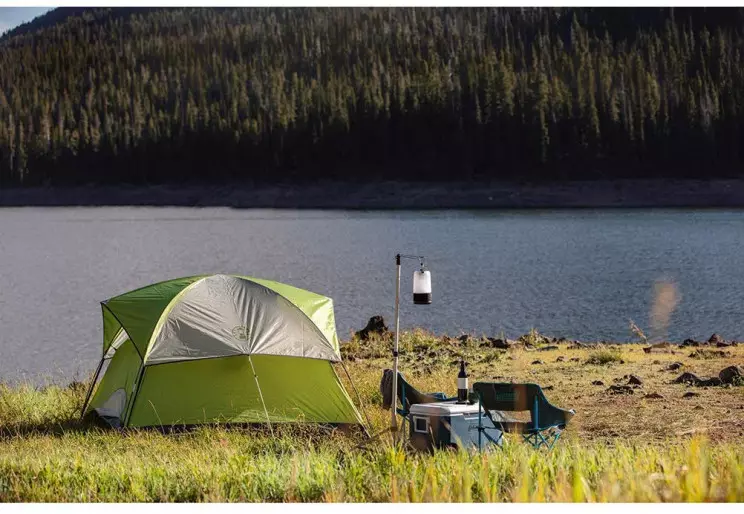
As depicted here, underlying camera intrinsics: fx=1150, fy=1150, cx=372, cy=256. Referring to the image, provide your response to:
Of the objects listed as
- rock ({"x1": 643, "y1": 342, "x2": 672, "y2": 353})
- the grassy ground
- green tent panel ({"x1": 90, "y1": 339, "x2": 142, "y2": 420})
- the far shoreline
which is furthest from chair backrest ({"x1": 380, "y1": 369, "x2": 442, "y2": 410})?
the far shoreline

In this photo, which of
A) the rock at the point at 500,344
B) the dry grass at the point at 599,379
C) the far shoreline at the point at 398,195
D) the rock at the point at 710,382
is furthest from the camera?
the far shoreline at the point at 398,195

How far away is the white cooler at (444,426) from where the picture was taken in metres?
8.10

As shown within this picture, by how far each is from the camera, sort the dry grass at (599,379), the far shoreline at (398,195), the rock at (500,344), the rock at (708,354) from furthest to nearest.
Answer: the far shoreline at (398,195) → the rock at (500,344) → the rock at (708,354) → the dry grass at (599,379)

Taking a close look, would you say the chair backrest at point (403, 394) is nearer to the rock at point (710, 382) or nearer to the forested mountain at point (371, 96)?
the rock at point (710, 382)

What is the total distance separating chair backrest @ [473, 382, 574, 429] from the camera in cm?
815

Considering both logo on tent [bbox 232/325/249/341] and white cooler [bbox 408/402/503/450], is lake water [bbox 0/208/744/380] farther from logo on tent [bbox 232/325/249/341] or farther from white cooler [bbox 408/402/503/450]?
white cooler [bbox 408/402/503/450]

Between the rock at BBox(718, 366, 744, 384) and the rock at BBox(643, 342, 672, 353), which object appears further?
the rock at BBox(643, 342, 672, 353)

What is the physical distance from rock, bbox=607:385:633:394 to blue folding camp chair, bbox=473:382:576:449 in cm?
404

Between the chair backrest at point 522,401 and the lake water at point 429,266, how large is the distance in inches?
424

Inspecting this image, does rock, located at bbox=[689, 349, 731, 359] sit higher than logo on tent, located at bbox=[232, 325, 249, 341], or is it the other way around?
logo on tent, located at bbox=[232, 325, 249, 341]

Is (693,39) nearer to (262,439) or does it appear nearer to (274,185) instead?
(274,185)

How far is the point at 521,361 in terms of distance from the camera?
1579cm

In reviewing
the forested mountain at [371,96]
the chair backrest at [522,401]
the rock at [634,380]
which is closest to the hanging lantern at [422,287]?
the chair backrest at [522,401]

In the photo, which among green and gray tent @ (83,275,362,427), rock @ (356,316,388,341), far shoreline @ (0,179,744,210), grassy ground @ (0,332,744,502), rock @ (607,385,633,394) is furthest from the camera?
far shoreline @ (0,179,744,210)
